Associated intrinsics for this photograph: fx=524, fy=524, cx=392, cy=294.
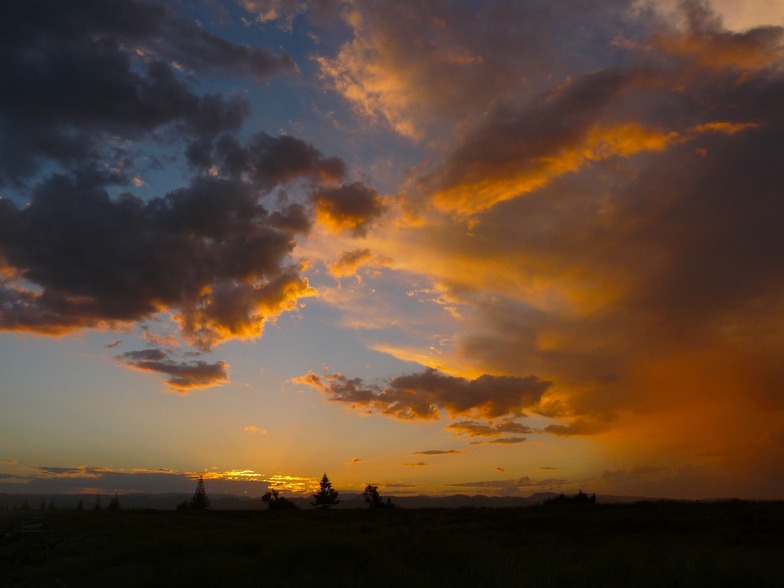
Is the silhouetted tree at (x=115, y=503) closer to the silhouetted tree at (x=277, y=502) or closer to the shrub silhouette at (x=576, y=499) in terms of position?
the silhouetted tree at (x=277, y=502)

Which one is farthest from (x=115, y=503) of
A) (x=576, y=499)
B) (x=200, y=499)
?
(x=576, y=499)

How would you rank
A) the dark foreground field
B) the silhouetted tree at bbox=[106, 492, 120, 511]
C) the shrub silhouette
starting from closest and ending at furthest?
1. the dark foreground field
2. the shrub silhouette
3. the silhouetted tree at bbox=[106, 492, 120, 511]

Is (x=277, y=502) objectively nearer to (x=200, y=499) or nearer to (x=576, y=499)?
(x=200, y=499)

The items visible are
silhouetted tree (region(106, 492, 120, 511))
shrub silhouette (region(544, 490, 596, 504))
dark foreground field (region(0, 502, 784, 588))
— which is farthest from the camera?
silhouetted tree (region(106, 492, 120, 511))

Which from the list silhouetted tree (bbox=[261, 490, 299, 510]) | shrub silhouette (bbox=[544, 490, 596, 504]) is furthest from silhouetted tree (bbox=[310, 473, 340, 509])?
shrub silhouette (bbox=[544, 490, 596, 504])

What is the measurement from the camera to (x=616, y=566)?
45.1 ft

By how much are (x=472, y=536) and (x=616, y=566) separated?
47.5 ft

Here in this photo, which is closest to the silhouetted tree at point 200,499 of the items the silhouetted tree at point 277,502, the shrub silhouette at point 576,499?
the silhouetted tree at point 277,502

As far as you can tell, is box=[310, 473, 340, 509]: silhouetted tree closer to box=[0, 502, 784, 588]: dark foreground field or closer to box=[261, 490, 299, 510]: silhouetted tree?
box=[261, 490, 299, 510]: silhouetted tree

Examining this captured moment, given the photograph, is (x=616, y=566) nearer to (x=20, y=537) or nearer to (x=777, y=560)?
(x=777, y=560)

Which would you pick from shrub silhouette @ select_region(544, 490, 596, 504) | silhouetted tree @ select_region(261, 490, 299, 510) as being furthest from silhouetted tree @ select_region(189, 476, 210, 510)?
shrub silhouette @ select_region(544, 490, 596, 504)

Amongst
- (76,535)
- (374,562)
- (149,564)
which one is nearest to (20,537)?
(76,535)

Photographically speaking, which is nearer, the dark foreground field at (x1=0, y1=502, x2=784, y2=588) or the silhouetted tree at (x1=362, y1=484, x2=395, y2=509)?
the dark foreground field at (x1=0, y1=502, x2=784, y2=588)

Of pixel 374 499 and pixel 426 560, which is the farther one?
pixel 374 499
